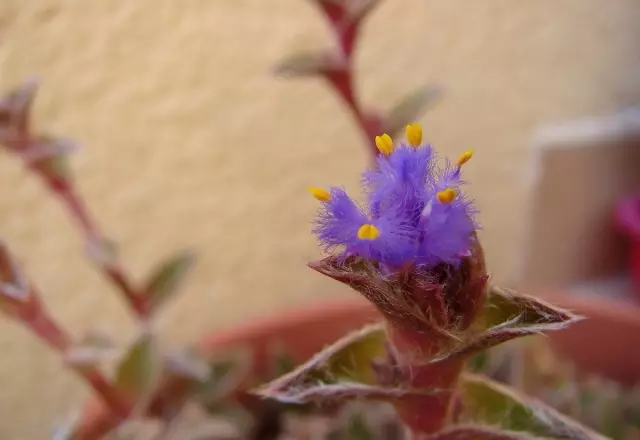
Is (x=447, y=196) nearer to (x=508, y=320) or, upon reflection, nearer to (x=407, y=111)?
(x=508, y=320)

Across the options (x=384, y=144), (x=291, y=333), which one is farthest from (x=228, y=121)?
(x=384, y=144)

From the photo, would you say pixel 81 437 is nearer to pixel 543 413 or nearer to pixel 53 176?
pixel 53 176

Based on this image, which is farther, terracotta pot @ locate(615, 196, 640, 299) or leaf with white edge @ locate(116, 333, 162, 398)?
terracotta pot @ locate(615, 196, 640, 299)

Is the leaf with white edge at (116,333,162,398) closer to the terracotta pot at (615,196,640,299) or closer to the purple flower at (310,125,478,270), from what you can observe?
the purple flower at (310,125,478,270)

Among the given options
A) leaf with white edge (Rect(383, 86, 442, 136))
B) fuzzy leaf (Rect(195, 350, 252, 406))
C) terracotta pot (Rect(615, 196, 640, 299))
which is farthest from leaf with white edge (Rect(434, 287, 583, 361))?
terracotta pot (Rect(615, 196, 640, 299))

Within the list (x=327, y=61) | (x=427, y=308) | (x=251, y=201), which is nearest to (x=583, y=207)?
(x=251, y=201)

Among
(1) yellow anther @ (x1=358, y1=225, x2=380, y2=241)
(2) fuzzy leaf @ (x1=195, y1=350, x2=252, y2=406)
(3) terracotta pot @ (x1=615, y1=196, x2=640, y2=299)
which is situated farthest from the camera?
(3) terracotta pot @ (x1=615, y1=196, x2=640, y2=299)

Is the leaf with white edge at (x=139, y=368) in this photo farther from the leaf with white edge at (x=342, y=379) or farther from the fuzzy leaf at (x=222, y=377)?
the leaf with white edge at (x=342, y=379)
